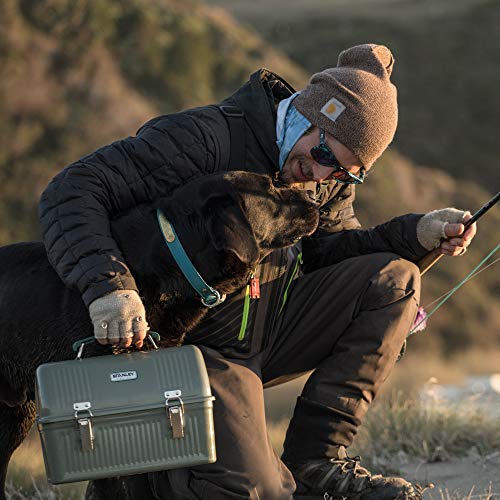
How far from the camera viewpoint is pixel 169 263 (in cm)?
303

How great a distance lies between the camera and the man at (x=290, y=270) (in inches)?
118

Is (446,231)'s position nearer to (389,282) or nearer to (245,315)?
(389,282)

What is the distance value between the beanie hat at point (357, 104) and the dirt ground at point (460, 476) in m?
1.40

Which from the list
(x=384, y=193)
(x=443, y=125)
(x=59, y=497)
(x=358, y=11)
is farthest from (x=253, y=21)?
(x=59, y=497)

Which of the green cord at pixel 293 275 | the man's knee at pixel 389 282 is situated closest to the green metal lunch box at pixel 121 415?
the green cord at pixel 293 275

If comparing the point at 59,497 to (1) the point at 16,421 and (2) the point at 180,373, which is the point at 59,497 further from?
(2) the point at 180,373

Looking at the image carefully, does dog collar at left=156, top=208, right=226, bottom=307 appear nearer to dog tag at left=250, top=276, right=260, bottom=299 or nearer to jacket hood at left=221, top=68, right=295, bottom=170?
dog tag at left=250, top=276, right=260, bottom=299

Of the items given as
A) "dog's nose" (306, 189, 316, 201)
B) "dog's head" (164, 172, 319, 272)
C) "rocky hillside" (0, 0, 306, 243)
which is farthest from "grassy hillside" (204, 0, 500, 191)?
"dog's head" (164, 172, 319, 272)

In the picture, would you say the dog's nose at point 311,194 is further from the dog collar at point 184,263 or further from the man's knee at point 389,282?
the dog collar at point 184,263

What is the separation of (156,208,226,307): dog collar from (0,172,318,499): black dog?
0.10ft

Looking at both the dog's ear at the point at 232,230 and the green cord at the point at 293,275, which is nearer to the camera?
the dog's ear at the point at 232,230

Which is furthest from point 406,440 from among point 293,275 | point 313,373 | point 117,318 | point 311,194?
point 117,318

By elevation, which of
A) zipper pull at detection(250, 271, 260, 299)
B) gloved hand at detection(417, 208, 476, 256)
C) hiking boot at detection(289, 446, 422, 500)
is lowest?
hiking boot at detection(289, 446, 422, 500)

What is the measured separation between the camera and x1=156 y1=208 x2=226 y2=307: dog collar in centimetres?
298
